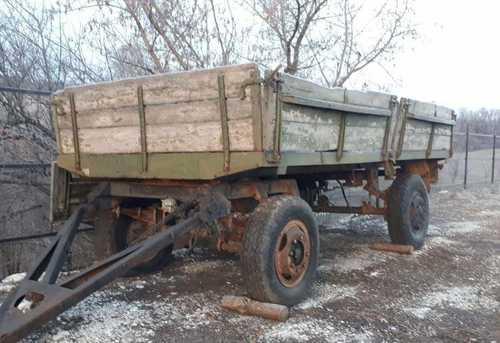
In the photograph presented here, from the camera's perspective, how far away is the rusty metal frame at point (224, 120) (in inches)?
134

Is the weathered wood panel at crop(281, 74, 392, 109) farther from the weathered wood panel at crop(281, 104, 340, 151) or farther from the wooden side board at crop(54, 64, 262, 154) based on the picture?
the wooden side board at crop(54, 64, 262, 154)

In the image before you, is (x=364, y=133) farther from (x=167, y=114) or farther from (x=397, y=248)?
(x=167, y=114)

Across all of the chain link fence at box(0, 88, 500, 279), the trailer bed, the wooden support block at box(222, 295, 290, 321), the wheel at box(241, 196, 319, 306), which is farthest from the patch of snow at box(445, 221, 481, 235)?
the chain link fence at box(0, 88, 500, 279)

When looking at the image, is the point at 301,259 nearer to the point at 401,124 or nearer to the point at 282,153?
the point at 282,153

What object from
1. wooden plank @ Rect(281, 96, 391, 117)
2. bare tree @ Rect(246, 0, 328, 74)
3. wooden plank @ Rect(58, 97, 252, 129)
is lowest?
wooden plank @ Rect(58, 97, 252, 129)

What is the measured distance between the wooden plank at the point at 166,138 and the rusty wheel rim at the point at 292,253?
33.3 inches

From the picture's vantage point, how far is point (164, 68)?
9320mm

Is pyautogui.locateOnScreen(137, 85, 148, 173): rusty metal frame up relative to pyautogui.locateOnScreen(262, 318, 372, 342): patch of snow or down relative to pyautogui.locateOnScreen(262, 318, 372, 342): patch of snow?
up

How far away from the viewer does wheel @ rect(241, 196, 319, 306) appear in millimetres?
3525

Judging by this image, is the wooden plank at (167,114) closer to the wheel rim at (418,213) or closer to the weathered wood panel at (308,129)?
the weathered wood panel at (308,129)

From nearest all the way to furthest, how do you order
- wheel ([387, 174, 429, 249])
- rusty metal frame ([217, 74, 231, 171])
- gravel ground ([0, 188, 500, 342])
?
gravel ground ([0, 188, 500, 342]), rusty metal frame ([217, 74, 231, 171]), wheel ([387, 174, 429, 249])

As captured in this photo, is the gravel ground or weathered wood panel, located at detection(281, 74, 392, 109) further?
weathered wood panel, located at detection(281, 74, 392, 109)

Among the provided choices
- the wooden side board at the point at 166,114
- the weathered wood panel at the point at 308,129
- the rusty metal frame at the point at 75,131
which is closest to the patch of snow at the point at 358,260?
the weathered wood panel at the point at 308,129

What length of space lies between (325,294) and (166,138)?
6.27 feet
